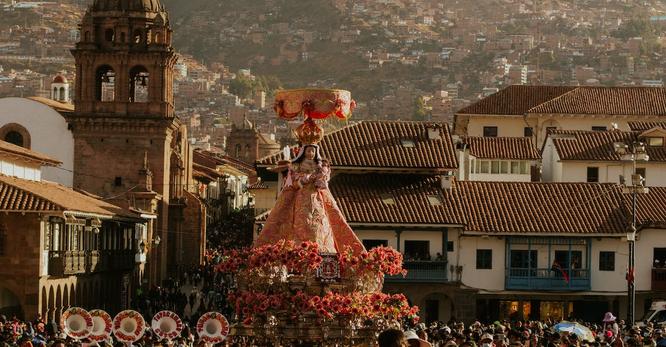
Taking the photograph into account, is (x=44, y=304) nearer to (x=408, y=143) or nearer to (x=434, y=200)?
(x=434, y=200)

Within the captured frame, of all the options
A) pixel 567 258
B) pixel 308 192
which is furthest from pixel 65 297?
pixel 308 192

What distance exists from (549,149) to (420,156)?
984 inches

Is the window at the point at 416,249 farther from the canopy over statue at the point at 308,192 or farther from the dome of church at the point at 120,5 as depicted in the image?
the dome of church at the point at 120,5

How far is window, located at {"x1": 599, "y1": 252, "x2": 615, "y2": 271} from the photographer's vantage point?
8025cm

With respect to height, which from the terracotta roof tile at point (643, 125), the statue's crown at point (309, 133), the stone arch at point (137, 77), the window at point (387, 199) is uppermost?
the stone arch at point (137, 77)

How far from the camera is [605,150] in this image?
99.2 meters

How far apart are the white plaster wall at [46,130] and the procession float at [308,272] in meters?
66.8

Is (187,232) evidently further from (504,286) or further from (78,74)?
(504,286)

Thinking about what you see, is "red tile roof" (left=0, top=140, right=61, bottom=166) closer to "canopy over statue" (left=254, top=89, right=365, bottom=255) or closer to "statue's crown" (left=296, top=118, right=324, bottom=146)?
"canopy over statue" (left=254, top=89, right=365, bottom=255)

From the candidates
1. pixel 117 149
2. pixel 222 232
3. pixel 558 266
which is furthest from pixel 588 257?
pixel 222 232

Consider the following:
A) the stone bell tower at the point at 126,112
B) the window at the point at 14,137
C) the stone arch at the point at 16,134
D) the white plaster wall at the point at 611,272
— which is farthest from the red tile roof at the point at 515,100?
the white plaster wall at the point at 611,272

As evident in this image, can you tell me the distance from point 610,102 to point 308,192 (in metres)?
86.8

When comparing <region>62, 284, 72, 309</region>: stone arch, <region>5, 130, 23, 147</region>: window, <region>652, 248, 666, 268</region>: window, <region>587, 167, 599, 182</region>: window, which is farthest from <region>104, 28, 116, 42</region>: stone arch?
<region>652, 248, 666, 268</region>: window

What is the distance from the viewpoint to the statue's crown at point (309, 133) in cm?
4262
